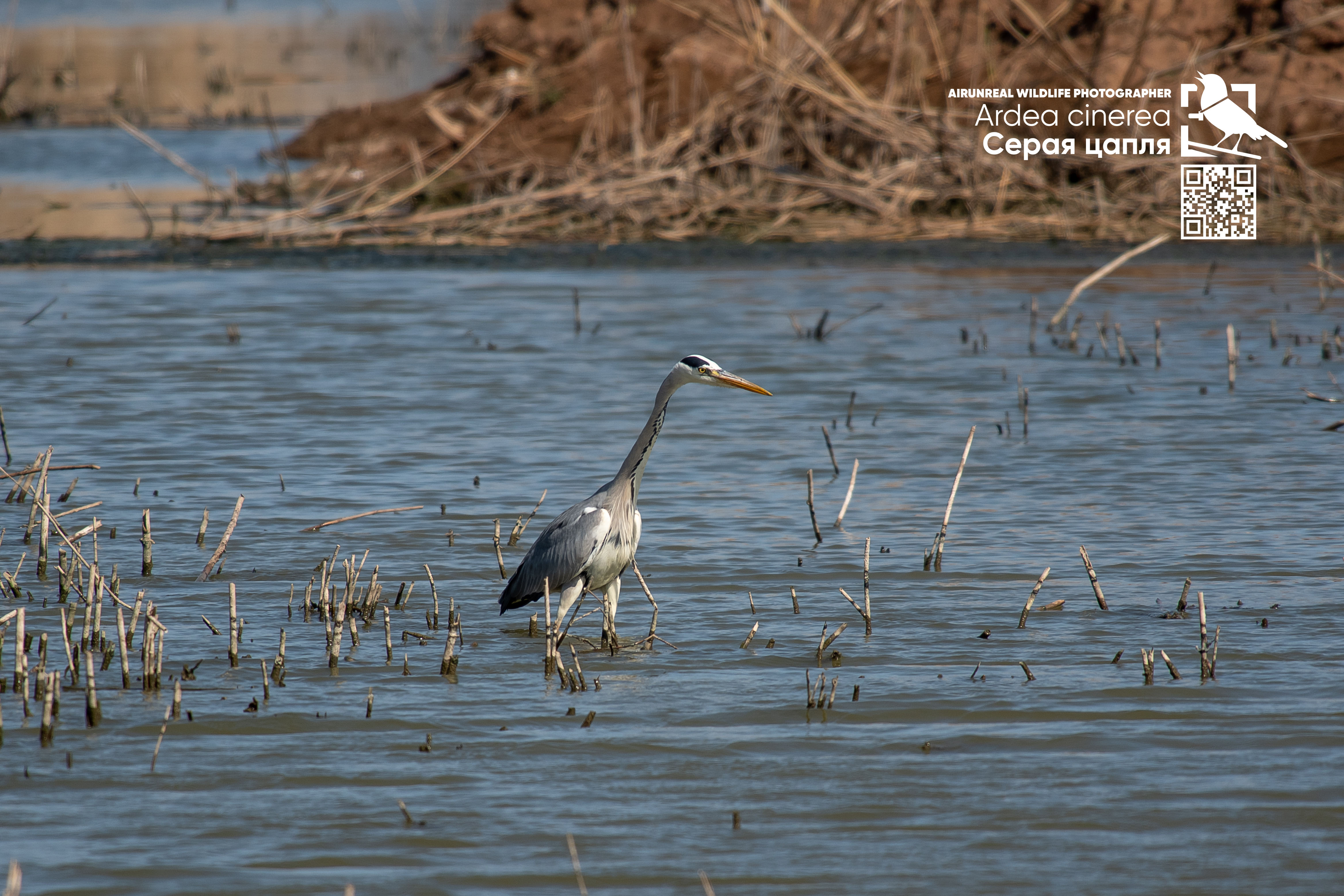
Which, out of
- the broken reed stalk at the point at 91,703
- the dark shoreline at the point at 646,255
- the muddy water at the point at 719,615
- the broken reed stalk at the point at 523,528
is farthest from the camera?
the dark shoreline at the point at 646,255

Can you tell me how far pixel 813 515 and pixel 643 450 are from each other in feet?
5.13

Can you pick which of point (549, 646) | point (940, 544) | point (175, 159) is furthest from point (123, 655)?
point (175, 159)

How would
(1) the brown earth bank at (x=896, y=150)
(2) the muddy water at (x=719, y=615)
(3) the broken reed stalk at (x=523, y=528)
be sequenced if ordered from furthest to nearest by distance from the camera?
(1) the brown earth bank at (x=896, y=150), (3) the broken reed stalk at (x=523, y=528), (2) the muddy water at (x=719, y=615)

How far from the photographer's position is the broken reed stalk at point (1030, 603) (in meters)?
6.45

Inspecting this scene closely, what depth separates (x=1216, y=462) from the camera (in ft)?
31.6

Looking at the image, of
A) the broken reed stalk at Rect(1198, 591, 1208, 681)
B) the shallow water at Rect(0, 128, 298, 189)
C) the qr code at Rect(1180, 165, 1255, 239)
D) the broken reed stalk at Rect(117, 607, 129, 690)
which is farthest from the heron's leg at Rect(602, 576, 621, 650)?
the shallow water at Rect(0, 128, 298, 189)

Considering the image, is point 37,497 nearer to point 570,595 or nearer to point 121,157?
point 570,595

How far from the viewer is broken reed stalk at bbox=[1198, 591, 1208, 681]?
19.2 feet

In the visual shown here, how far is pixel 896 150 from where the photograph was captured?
57.5 ft

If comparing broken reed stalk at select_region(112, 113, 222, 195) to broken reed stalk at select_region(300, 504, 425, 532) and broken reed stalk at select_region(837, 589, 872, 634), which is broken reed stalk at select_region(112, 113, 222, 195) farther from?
broken reed stalk at select_region(837, 589, 872, 634)

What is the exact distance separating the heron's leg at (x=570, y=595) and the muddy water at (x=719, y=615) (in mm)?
213

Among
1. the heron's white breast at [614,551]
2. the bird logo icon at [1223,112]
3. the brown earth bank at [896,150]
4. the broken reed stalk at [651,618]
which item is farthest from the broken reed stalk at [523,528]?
the bird logo icon at [1223,112]

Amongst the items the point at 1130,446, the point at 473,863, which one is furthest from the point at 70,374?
the point at 473,863

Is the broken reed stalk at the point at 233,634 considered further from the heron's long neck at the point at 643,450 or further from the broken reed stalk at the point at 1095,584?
the broken reed stalk at the point at 1095,584
